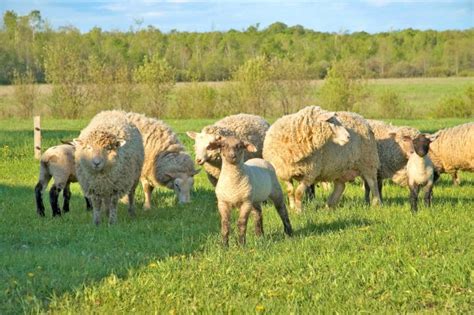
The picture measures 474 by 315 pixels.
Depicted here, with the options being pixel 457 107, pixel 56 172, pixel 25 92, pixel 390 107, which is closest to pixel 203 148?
pixel 56 172

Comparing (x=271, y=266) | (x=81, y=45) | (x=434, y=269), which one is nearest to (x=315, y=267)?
(x=271, y=266)

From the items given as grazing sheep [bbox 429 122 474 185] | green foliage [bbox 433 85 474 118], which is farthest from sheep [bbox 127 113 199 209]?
green foliage [bbox 433 85 474 118]

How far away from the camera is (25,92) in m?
50.2

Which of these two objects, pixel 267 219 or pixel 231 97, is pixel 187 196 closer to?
pixel 267 219

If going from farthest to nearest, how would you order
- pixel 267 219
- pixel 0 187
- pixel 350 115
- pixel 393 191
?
pixel 0 187 → pixel 393 191 → pixel 350 115 → pixel 267 219

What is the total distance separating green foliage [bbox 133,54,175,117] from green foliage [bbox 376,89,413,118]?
14582mm

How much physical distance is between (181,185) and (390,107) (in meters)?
38.9

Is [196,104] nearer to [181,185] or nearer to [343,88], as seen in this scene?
[343,88]

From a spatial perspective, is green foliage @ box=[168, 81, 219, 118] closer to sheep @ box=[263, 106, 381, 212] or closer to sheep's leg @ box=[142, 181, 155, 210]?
sheep's leg @ box=[142, 181, 155, 210]

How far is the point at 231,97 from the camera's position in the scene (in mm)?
51312

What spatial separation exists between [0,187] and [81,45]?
4722 centimetres

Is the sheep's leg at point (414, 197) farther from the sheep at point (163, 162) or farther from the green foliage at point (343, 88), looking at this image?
the green foliage at point (343, 88)

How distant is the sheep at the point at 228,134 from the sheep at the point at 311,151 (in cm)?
70

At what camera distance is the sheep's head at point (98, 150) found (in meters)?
11.3
